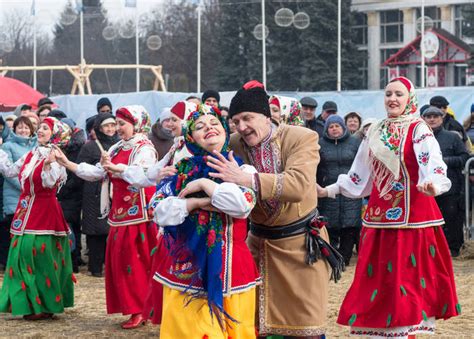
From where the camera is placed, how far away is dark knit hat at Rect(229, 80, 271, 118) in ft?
17.9

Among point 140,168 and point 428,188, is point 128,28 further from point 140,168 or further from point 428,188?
point 428,188

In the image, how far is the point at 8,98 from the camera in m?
15.0

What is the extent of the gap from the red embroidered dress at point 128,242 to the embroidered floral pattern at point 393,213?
2.18 metres

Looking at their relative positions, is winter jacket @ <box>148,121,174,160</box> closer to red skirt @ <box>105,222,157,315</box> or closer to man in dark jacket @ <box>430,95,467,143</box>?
red skirt @ <box>105,222,157,315</box>

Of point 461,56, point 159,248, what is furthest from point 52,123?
point 461,56

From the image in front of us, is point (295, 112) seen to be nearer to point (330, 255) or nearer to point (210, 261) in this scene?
point (330, 255)

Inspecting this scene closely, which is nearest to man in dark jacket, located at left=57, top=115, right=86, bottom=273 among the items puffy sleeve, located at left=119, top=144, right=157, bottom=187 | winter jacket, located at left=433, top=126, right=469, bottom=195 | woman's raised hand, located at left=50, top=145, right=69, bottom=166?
puffy sleeve, located at left=119, top=144, right=157, bottom=187

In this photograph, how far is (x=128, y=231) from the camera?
8.19 metres

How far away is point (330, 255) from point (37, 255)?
353 centimetres

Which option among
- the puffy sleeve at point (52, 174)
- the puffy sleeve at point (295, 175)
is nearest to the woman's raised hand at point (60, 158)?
the puffy sleeve at point (52, 174)

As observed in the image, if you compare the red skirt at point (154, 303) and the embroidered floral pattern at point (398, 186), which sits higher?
the embroidered floral pattern at point (398, 186)

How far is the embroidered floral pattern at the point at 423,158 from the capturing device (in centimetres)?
644

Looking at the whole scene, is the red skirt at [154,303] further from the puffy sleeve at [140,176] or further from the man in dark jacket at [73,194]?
the man in dark jacket at [73,194]

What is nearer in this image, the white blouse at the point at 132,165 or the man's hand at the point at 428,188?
the man's hand at the point at 428,188
